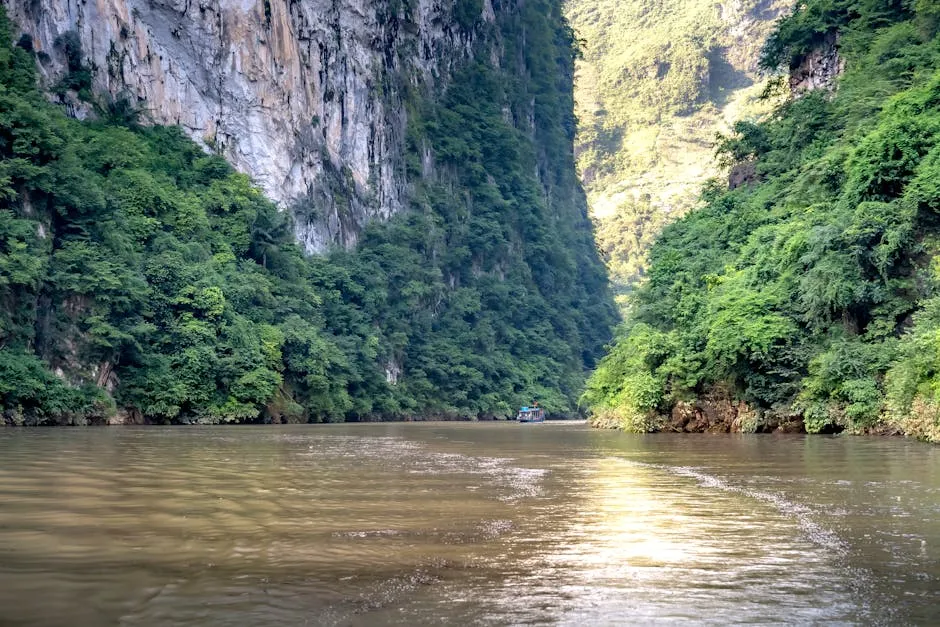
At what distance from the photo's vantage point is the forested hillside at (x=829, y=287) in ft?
96.5

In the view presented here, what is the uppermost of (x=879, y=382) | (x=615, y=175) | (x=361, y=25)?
(x=615, y=175)

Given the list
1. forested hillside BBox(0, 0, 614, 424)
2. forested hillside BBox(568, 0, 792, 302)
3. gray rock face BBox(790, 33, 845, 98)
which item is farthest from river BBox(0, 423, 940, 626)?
forested hillside BBox(568, 0, 792, 302)

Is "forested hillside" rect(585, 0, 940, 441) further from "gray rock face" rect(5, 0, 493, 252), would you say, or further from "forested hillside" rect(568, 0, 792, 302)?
"forested hillside" rect(568, 0, 792, 302)

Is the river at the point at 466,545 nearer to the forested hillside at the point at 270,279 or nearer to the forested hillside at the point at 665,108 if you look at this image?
the forested hillside at the point at 270,279

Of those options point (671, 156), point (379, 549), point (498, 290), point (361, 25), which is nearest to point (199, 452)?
point (379, 549)

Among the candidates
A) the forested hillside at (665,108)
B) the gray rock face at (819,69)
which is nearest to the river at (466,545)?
the gray rock face at (819,69)

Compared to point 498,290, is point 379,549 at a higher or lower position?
lower

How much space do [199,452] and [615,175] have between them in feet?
540

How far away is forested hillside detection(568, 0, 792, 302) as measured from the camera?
172 m

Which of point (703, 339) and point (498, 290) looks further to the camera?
point (498, 290)

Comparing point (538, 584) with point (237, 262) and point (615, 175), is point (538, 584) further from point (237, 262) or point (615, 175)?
point (615, 175)

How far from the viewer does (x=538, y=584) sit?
24.9 ft

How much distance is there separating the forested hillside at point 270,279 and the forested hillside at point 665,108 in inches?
2295

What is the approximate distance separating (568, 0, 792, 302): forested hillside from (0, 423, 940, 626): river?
15267 centimetres
